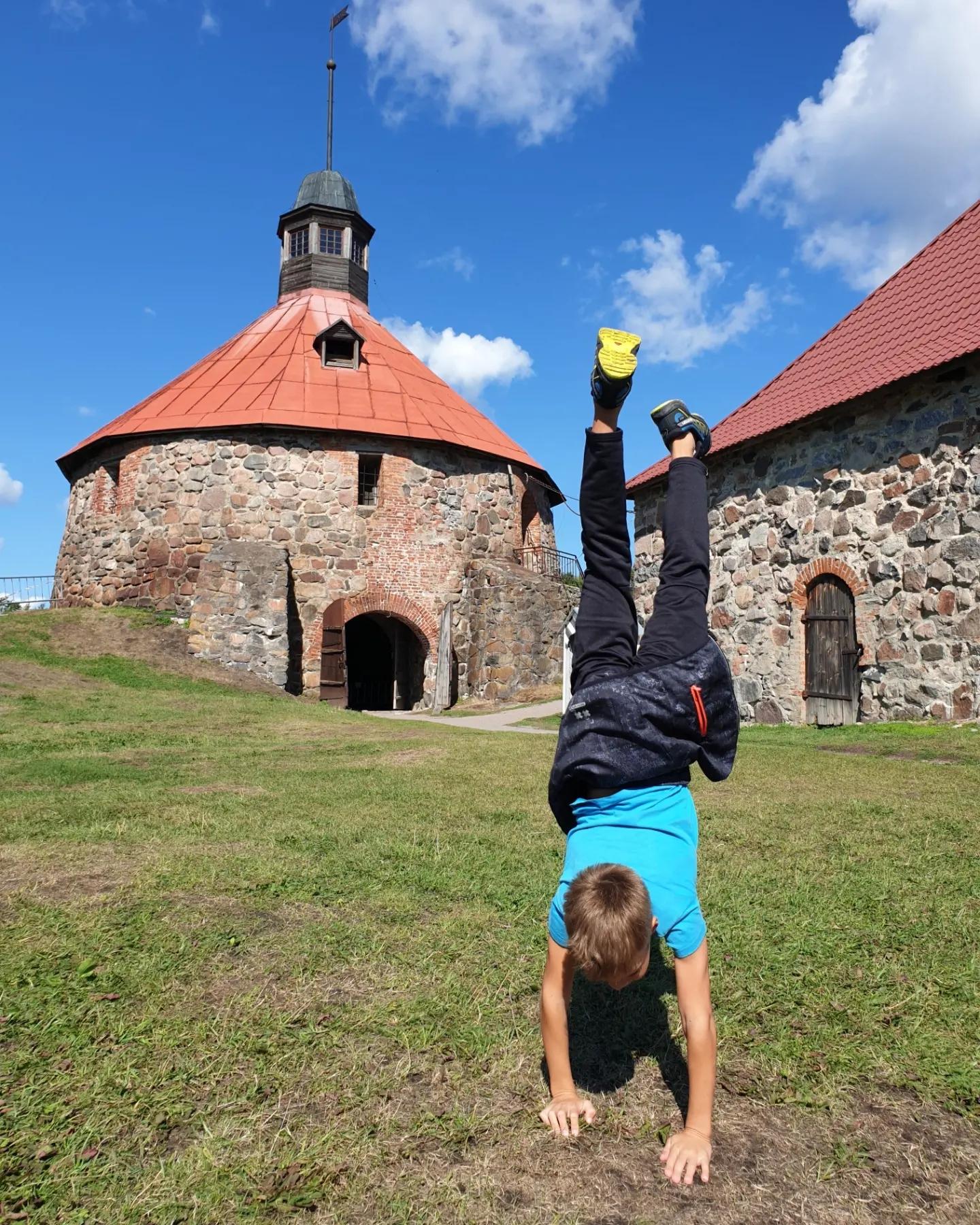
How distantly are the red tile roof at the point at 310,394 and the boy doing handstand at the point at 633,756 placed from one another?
55.0 ft

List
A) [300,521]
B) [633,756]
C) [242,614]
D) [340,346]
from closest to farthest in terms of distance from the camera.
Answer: [633,756] → [242,614] → [300,521] → [340,346]

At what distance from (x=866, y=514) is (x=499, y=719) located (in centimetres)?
713

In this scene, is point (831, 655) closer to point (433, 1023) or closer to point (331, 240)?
point (433, 1023)

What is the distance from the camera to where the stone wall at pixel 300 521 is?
18891 millimetres

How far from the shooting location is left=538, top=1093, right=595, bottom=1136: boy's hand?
7.54ft

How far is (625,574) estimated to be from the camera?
2.93 meters

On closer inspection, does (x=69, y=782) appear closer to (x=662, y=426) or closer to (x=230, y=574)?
(x=662, y=426)

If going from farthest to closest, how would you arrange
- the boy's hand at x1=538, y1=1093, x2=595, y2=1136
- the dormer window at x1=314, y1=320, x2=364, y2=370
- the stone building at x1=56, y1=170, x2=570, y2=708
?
the dormer window at x1=314, y1=320, x2=364, y2=370 < the stone building at x1=56, y1=170, x2=570, y2=708 < the boy's hand at x1=538, y1=1093, x2=595, y2=1136

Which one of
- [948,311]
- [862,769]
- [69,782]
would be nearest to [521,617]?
[948,311]

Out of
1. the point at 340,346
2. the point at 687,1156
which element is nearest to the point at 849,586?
the point at 687,1156

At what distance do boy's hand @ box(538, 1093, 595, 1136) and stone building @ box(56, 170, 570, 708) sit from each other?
50.6 feet

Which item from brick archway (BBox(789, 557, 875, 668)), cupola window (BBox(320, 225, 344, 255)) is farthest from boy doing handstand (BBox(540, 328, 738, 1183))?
cupola window (BBox(320, 225, 344, 255))

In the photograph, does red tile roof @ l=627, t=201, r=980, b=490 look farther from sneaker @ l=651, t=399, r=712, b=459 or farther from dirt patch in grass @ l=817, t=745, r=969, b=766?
sneaker @ l=651, t=399, r=712, b=459

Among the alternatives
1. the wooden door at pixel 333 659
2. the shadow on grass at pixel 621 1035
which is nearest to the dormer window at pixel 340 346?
the wooden door at pixel 333 659
